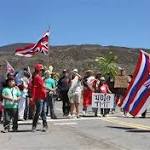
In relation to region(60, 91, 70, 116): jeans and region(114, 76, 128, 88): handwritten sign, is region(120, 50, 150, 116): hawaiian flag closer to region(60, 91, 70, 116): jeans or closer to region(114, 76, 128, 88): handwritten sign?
region(60, 91, 70, 116): jeans

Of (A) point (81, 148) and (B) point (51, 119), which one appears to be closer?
(A) point (81, 148)

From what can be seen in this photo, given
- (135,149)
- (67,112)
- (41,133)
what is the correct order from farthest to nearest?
(67,112) → (41,133) → (135,149)

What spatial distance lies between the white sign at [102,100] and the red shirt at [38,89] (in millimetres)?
6937

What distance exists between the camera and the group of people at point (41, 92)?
59.2 feet

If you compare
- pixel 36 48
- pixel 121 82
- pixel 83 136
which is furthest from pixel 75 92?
pixel 83 136

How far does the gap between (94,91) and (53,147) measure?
35.8 feet

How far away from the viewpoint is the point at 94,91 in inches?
996

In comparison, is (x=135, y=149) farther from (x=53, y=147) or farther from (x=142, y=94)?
(x=142, y=94)

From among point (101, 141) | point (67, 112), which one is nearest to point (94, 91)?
point (67, 112)

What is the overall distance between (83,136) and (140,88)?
2.95 meters

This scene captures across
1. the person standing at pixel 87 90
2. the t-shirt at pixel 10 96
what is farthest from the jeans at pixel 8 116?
the person standing at pixel 87 90

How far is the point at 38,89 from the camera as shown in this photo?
58.9 feet

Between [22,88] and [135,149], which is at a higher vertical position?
[22,88]

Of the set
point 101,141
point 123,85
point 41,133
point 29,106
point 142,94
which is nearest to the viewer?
point 101,141
